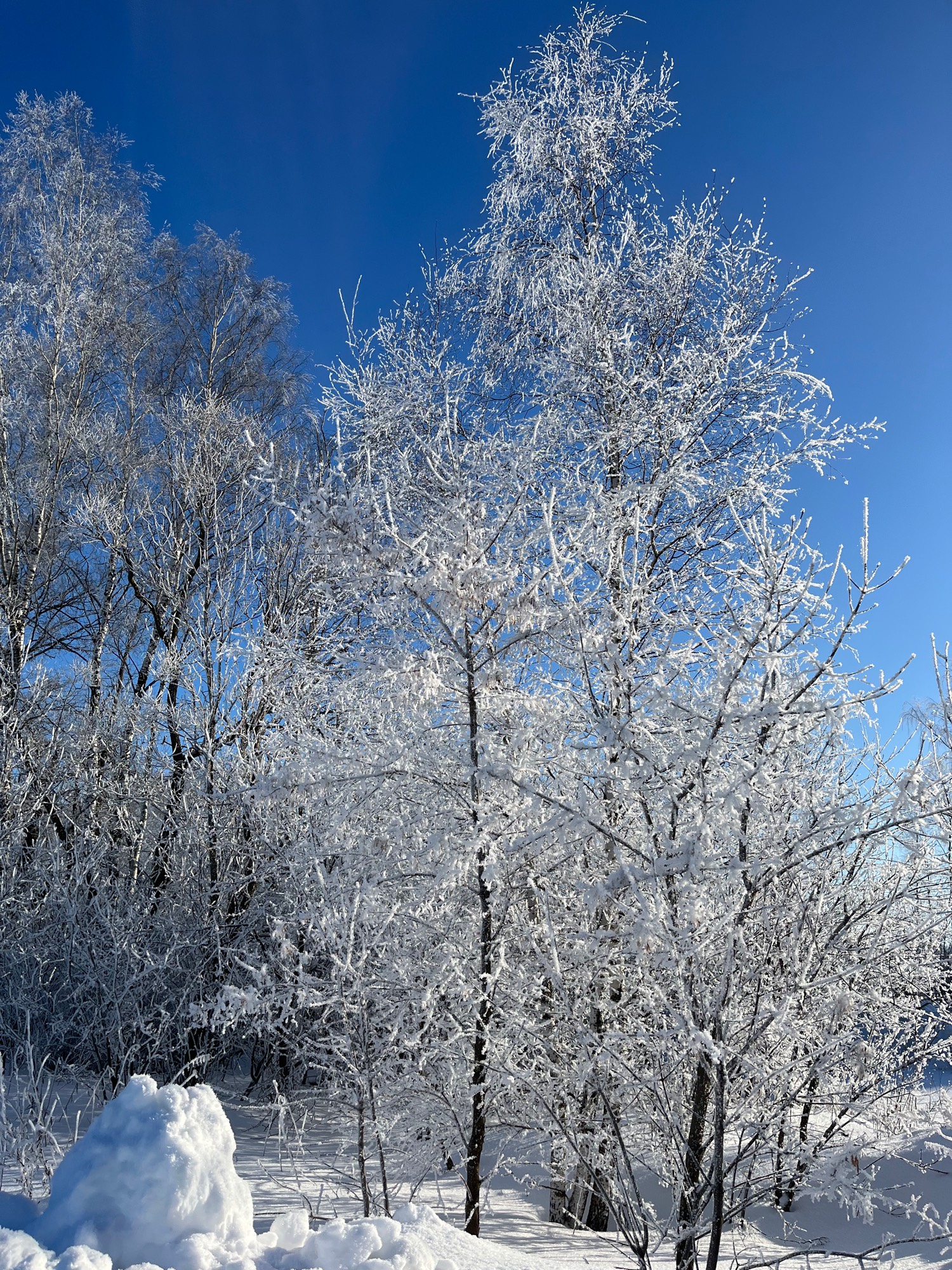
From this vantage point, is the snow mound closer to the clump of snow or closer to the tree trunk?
the clump of snow

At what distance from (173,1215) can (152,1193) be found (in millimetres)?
86

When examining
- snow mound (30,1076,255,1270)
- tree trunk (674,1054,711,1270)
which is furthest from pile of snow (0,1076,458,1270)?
tree trunk (674,1054,711,1270)

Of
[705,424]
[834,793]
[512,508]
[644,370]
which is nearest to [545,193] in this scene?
[644,370]

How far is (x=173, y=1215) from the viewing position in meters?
2.54

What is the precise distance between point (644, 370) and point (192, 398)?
747 centimetres

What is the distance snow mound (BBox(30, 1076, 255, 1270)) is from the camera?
251 cm

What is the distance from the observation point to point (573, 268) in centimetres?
680

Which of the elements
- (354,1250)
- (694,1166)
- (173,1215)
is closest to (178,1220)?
(173,1215)

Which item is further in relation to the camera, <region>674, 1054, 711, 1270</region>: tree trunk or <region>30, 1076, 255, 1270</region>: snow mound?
<region>674, 1054, 711, 1270</region>: tree trunk

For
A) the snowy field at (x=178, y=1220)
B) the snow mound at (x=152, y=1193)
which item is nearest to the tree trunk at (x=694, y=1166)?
the snowy field at (x=178, y=1220)

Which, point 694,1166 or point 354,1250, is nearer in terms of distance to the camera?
point 354,1250

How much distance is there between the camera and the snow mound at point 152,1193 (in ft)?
8.24

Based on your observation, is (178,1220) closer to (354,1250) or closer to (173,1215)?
(173,1215)

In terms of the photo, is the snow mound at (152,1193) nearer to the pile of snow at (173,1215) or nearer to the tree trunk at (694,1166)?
the pile of snow at (173,1215)
